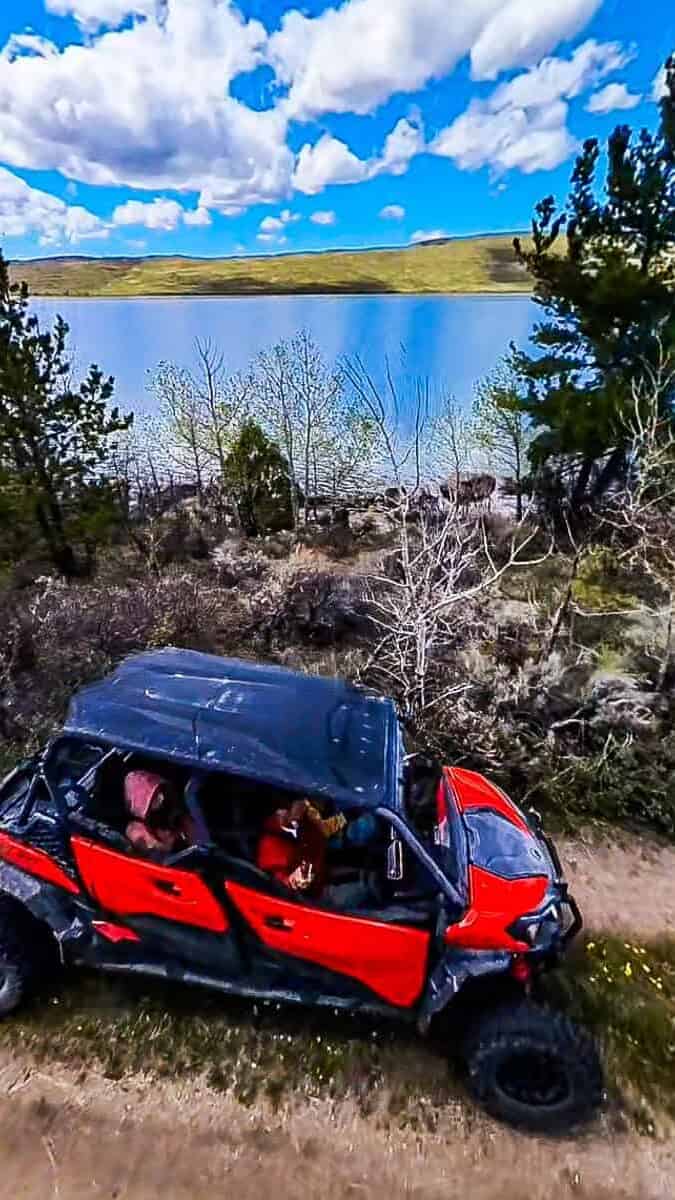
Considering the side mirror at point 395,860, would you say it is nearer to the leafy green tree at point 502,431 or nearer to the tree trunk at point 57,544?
the tree trunk at point 57,544

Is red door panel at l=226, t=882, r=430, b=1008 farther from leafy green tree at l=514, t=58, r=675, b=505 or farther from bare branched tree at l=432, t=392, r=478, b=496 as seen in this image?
bare branched tree at l=432, t=392, r=478, b=496

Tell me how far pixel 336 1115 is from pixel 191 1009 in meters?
1.27

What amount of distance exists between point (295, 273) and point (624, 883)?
443ft

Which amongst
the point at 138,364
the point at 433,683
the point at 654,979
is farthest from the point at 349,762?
the point at 138,364

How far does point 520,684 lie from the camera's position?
8.26 m

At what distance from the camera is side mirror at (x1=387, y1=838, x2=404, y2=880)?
12.6ft

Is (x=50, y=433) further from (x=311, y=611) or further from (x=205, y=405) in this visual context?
(x=205, y=405)

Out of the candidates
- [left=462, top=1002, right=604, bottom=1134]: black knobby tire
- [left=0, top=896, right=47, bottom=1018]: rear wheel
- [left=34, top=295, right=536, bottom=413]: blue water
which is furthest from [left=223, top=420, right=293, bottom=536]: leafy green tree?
[left=462, top=1002, right=604, bottom=1134]: black knobby tire

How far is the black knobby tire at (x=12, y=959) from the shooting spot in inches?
164

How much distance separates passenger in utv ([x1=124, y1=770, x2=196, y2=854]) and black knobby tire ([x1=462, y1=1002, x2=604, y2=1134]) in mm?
2246

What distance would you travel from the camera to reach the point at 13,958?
418 cm

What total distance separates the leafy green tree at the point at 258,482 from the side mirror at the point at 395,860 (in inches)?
710

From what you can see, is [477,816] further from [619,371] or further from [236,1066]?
[619,371]

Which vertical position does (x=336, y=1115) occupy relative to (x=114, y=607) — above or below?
below
